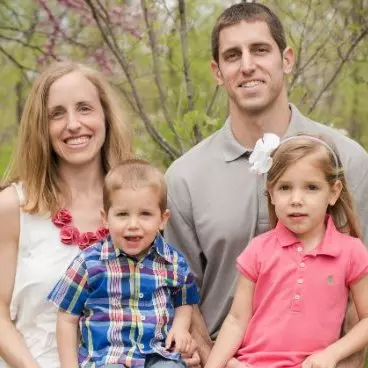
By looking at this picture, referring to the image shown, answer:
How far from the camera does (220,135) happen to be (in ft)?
15.5

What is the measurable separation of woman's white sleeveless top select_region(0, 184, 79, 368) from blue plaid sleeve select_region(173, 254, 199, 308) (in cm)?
48

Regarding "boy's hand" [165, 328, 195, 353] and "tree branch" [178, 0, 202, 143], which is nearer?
"boy's hand" [165, 328, 195, 353]

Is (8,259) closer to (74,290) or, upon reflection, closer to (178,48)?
(74,290)

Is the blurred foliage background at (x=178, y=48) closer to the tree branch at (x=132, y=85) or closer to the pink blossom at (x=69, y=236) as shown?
the tree branch at (x=132, y=85)

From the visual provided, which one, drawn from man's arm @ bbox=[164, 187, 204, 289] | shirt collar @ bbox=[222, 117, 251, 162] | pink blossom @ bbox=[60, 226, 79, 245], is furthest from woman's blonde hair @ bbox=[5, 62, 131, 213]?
shirt collar @ bbox=[222, 117, 251, 162]

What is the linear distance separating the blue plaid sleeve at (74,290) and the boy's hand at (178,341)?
0.39 metres

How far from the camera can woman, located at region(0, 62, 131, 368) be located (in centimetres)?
431

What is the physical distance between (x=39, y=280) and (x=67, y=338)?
0.34 metres

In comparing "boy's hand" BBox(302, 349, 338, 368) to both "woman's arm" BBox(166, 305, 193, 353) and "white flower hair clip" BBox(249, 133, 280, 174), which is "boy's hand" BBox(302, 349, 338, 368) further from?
"white flower hair clip" BBox(249, 133, 280, 174)

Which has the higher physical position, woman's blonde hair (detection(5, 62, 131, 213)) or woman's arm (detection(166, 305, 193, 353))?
woman's blonde hair (detection(5, 62, 131, 213))

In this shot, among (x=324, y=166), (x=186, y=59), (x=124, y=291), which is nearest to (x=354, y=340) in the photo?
(x=324, y=166)

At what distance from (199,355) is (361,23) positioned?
8.14ft

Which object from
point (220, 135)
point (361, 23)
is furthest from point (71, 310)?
point (361, 23)

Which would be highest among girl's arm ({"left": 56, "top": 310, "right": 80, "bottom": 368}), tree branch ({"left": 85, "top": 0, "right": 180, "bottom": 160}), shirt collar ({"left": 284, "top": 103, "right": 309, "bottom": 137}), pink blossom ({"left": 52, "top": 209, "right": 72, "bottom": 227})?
tree branch ({"left": 85, "top": 0, "right": 180, "bottom": 160})
